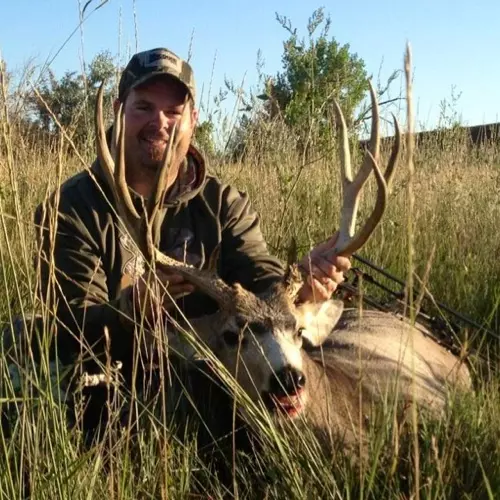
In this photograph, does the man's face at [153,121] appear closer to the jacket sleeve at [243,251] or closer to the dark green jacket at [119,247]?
the dark green jacket at [119,247]

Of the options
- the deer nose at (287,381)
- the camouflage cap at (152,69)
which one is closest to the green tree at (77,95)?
the camouflage cap at (152,69)

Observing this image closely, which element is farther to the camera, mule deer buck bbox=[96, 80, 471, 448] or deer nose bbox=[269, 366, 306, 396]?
deer nose bbox=[269, 366, 306, 396]

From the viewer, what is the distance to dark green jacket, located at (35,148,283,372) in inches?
143

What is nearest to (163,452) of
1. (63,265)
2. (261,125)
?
(63,265)

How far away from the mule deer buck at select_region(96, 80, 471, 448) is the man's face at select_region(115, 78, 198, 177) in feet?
1.98

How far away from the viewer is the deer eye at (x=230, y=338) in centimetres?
362

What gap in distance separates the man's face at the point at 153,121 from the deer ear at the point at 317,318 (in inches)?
37.8

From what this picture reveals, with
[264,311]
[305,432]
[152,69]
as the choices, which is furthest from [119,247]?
[305,432]

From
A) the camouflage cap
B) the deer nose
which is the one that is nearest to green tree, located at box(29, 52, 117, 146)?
the camouflage cap

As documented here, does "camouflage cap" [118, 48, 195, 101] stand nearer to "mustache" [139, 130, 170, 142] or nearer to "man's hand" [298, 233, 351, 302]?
"mustache" [139, 130, 170, 142]

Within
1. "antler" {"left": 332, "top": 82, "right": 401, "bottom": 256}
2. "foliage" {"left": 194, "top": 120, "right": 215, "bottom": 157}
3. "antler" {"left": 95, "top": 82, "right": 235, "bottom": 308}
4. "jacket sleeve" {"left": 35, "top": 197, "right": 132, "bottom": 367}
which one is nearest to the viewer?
"antler" {"left": 95, "top": 82, "right": 235, "bottom": 308}

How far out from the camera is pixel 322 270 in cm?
370

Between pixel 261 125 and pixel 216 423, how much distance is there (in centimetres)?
342

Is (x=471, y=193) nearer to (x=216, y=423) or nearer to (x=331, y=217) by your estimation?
(x=331, y=217)
